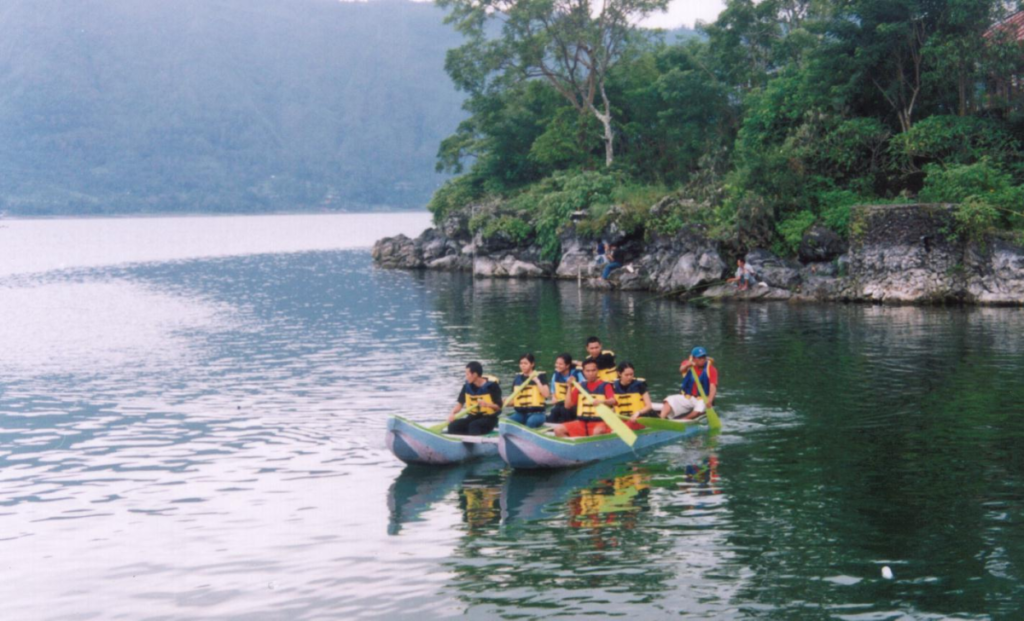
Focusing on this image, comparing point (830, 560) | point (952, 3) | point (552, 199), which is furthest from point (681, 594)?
point (552, 199)

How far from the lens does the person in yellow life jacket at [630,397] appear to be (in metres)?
19.0

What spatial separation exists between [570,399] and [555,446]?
1.99 m

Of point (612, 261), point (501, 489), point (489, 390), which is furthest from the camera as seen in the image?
point (612, 261)

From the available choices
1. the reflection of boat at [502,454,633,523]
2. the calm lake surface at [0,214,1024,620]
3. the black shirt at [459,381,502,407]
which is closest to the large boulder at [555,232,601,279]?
the calm lake surface at [0,214,1024,620]

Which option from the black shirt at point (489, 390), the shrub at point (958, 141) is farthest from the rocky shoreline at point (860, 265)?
the black shirt at point (489, 390)

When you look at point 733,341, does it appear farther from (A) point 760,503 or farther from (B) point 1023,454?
(A) point 760,503

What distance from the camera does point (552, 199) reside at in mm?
58406

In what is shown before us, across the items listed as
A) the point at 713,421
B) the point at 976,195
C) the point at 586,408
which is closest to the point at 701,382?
the point at 713,421

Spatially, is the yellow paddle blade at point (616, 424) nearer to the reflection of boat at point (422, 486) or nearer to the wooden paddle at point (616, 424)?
the wooden paddle at point (616, 424)

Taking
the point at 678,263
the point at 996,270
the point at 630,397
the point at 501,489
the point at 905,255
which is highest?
the point at 905,255

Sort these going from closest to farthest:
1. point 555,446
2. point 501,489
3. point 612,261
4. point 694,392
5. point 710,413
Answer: point 501,489 < point 555,446 < point 710,413 < point 694,392 < point 612,261

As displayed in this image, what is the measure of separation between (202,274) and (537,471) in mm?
59255

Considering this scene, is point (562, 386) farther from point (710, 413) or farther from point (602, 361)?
point (710, 413)

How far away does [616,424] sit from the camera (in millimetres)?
18156
